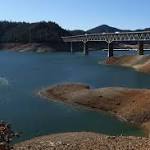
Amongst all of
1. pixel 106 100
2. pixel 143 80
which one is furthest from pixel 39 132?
pixel 143 80

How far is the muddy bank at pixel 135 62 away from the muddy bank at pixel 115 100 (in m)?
53.0

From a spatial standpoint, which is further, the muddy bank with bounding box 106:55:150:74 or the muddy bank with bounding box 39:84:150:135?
the muddy bank with bounding box 106:55:150:74

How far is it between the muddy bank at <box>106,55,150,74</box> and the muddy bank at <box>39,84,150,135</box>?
53001 mm

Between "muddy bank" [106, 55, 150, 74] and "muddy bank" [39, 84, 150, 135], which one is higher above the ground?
"muddy bank" [39, 84, 150, 135]

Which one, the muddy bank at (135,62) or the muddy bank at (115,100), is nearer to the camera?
the muddy bank at (115,100)

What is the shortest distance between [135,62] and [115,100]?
80.4 metres

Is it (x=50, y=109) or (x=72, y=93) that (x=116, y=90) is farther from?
(x=50, y=109)

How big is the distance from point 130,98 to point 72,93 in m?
10.5

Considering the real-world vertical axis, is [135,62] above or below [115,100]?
below

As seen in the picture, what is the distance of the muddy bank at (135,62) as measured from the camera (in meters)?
120

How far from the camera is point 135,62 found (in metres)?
136

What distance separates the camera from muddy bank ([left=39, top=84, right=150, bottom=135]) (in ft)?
160

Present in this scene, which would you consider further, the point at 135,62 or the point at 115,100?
the point at 135,62

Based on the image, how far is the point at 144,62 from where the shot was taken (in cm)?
12962
